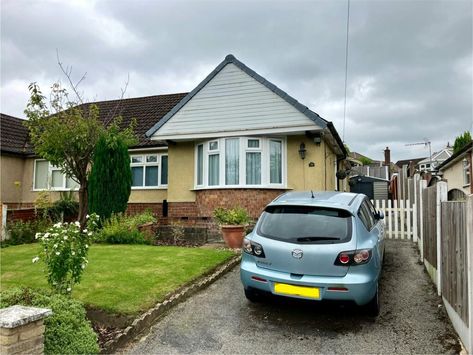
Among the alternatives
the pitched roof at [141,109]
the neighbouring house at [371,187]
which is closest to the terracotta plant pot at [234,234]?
the pitched roof at [141,109]

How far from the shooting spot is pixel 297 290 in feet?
14.0

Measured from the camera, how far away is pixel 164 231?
1143 cm

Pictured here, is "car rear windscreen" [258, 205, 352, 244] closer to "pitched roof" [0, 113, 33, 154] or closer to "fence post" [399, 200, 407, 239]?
"fence post" [399, 200, 407, 239]

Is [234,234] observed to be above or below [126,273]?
above

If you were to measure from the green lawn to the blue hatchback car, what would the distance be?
1674mm

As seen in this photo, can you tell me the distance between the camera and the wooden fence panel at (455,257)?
373cm

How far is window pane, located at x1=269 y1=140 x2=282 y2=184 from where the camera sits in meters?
11.7

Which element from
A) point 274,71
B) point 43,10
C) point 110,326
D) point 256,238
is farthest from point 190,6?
point 110,326

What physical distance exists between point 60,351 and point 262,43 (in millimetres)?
11263

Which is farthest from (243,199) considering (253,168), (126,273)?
(126,273)

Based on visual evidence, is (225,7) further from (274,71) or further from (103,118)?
(103,118)

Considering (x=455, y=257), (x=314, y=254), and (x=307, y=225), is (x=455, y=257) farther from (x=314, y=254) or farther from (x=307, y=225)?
(x=307, y=225)

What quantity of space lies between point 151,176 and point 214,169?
3.98 metres

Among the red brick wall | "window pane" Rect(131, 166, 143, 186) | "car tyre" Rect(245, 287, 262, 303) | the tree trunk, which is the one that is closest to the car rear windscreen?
"car tyre" Rect(245, 287, 262, 303)
